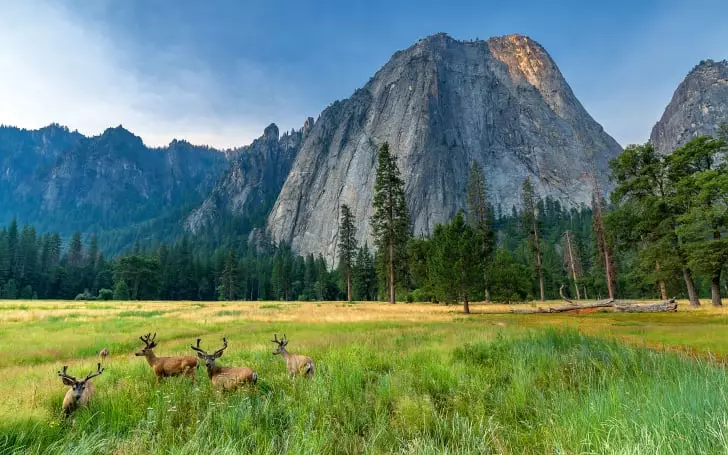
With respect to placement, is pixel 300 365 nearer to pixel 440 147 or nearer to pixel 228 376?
pixel 228 376

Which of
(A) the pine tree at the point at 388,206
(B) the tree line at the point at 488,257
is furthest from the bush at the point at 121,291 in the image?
(A) the pine tree at the point at 388,206

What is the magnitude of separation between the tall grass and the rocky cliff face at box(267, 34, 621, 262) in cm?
14131

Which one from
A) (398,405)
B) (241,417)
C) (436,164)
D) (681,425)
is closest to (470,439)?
(398,405)

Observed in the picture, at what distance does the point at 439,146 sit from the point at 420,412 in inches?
6616

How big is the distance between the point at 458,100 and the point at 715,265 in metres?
171

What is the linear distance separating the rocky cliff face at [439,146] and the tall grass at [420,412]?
141314 mm

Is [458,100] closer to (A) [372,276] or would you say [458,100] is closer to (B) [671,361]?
(A) [372,276]

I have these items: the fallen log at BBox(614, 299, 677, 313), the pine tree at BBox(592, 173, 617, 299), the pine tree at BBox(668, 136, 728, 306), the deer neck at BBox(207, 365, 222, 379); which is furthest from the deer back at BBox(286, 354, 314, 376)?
the pine tree at BBox(592, 173, 617, 299)

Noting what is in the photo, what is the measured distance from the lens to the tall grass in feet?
12.5

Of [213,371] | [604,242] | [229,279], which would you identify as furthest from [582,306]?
[229,279]

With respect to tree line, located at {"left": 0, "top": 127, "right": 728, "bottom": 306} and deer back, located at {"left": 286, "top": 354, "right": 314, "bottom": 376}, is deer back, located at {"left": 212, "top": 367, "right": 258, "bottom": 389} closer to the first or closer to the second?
deer back, located at {"left": 286, "top": 354, "right": 314, "bottom": 376}

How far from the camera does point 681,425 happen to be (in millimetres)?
3525

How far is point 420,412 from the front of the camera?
5.21 m

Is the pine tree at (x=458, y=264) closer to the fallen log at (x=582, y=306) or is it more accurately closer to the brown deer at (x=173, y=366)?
the fallen log at (x=582, y=306)
